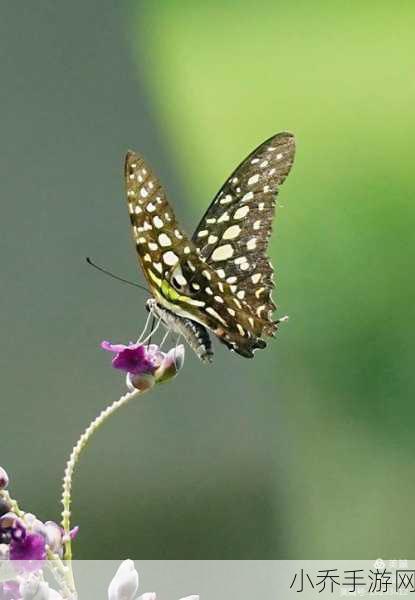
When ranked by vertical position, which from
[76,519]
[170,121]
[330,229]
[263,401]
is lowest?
[76,519]

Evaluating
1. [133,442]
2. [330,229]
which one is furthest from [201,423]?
[330,229]

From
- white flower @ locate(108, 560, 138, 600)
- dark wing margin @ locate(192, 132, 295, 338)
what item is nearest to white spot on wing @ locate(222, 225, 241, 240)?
dark wing margin @ locate(192, 132, 295, 338)

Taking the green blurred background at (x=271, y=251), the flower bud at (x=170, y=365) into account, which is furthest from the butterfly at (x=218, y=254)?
the green blurred background at (x=271, y=251)

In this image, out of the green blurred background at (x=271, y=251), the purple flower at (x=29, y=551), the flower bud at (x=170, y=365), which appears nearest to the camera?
the purple flower at (x=29, y=551)

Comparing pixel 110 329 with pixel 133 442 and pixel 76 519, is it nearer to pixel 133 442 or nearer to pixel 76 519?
pixel 133 442

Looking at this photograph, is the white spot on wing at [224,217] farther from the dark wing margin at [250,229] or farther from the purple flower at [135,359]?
the purple flower at [135,359]

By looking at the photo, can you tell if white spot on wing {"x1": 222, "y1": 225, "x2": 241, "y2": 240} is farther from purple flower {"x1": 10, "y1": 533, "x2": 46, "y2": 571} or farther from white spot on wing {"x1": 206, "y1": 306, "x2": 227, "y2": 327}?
purple flower {"x1": 10, "y1": 533, "x2": 46, "y2": 571}

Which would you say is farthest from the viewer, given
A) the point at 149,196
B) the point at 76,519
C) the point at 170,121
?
the point at 170,121
